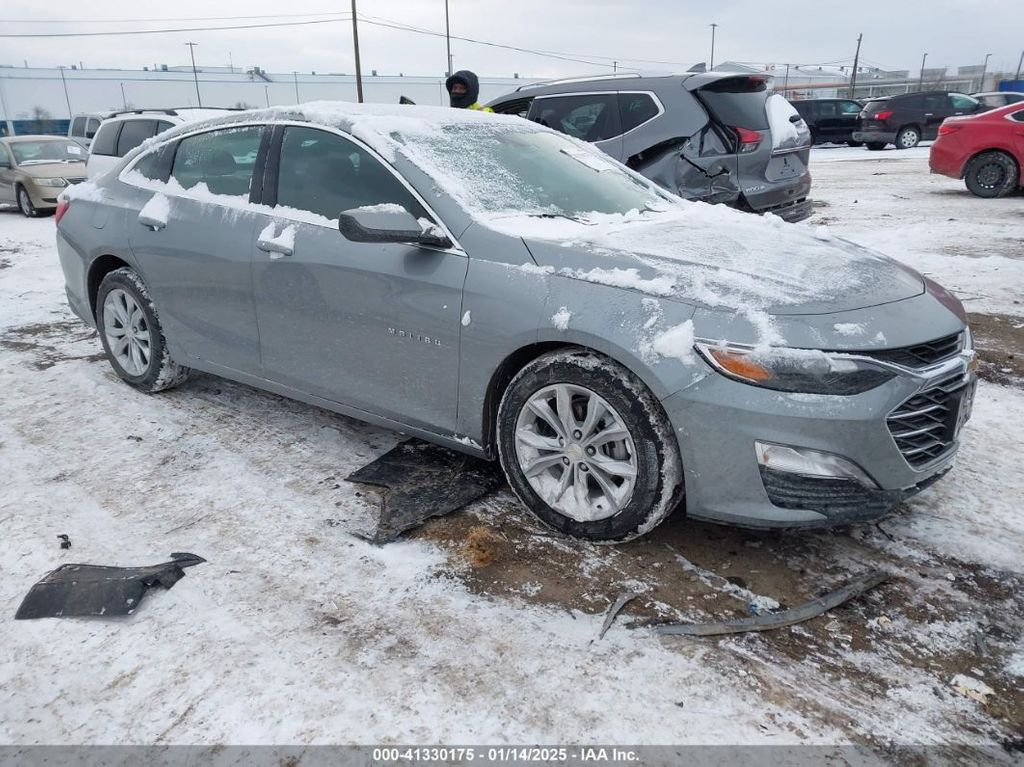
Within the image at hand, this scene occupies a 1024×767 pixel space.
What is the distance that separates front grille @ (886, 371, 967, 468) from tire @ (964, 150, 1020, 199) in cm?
1050

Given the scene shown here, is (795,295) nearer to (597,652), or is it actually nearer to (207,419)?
(597,652)

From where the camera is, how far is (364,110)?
370 cm

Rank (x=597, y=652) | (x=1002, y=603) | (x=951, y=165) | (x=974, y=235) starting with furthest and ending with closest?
(x=951, y=165) < (x=974, y=235) < (x=1002, y=603) < (x=597, y=652)

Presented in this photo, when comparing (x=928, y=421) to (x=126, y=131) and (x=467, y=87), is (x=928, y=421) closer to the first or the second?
(x=467, y=87)

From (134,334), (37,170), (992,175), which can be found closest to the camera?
(134,334)

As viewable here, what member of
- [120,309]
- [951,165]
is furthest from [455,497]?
[951,165]

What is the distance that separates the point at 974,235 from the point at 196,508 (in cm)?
878

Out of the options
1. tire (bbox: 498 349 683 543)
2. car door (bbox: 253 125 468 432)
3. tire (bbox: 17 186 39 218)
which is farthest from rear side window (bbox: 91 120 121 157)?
tire (bbox: 498 349 683 543)

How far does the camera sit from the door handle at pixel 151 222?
13.4ft

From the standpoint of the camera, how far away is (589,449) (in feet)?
9.32

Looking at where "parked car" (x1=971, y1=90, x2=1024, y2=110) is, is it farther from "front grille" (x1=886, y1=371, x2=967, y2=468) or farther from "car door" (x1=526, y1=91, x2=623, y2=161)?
"front grille" (x1=886, y1=371, x2=967, y2=468)

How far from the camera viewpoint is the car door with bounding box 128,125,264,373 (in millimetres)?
3762

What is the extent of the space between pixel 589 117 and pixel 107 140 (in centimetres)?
770

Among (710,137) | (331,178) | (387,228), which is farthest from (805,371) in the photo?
(710,137)
